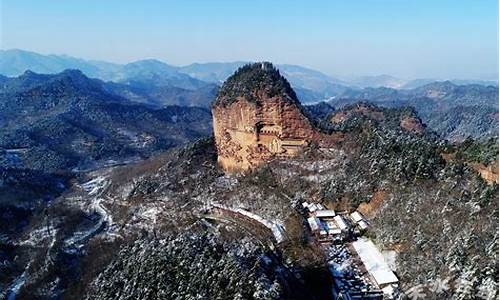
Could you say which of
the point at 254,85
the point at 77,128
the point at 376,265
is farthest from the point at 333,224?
the point at 77,128

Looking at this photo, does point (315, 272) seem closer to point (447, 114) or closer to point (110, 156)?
point (110, 156)

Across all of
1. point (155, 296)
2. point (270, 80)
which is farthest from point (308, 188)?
point (155, 296)

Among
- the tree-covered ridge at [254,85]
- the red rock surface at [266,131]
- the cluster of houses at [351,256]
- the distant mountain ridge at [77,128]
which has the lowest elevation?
the distant mountain ridge at [77,128]

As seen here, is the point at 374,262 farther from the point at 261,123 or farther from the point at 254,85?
the point at 254,85

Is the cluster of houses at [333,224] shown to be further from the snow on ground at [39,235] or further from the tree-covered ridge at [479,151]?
the snow on ground at [39,235]

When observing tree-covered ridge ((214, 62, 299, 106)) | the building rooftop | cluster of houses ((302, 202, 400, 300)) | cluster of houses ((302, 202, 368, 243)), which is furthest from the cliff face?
the building rooftop

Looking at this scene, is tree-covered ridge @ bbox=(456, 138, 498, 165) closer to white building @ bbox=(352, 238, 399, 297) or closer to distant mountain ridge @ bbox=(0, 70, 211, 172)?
white building @ bbox=(352, 238, 399, 297)

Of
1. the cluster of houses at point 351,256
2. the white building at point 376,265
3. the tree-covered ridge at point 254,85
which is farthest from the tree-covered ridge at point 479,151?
the tree-covered ridge at point 254,85
